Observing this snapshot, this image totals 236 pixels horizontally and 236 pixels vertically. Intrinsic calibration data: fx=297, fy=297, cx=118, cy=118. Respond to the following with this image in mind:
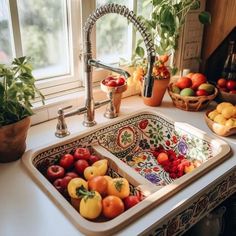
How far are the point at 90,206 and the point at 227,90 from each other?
901 millimetres

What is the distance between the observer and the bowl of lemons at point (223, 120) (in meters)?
1.08

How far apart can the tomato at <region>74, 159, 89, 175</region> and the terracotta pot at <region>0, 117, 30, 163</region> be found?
0.18 meters

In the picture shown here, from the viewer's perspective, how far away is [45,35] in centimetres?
119

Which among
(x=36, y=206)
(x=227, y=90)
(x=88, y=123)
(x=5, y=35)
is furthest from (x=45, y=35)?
(x=227, y=90)

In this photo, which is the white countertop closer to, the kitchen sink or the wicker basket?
the kitchen sink

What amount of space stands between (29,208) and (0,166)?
23 cm

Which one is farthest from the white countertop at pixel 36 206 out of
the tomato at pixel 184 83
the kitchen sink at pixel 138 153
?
the tomato at pixel 184 83

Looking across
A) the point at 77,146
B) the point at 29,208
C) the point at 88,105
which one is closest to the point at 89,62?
the point at 88,105

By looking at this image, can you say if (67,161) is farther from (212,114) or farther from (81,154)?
(212,114)

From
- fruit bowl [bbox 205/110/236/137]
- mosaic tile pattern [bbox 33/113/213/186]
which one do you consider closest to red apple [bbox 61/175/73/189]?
mosaic tile pattern [bbox 33/113/213/186]

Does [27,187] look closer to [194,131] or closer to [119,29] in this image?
[194,131]

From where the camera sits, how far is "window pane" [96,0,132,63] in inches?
52.6

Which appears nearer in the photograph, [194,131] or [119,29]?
[194,131]

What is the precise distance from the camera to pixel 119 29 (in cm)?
140
